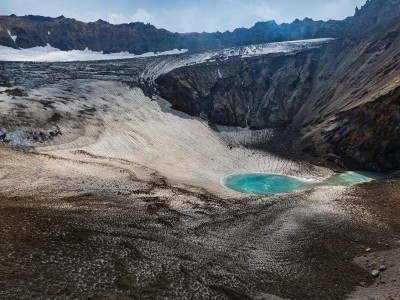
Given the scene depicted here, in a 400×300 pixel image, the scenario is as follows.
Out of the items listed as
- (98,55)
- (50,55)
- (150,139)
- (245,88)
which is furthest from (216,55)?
(150,139)

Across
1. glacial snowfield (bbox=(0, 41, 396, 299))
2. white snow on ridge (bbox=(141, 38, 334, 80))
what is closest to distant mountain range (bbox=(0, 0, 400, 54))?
white snow on ridge (bbox=(141, 38, 334, 80))

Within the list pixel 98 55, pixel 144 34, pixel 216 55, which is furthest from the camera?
pixel 144 34

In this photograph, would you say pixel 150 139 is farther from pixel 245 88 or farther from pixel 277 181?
pixel 245 88

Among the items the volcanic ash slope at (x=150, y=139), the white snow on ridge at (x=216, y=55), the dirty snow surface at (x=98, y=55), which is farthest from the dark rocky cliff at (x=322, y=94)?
the dirty snow surface at (x=98, y=55)

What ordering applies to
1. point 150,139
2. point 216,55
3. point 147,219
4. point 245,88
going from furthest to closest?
1. point 216,55
2. point 245,88
3. point 150,139
4. point 147,219

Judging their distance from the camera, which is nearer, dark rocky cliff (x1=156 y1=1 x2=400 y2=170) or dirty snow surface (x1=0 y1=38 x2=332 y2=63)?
dark rocky cliff (x1=156 y1=1 x2=400 y2=170)

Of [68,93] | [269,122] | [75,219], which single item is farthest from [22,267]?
[269,122]

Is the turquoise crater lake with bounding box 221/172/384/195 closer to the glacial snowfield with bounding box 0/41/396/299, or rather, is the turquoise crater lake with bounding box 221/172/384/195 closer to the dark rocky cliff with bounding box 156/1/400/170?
the glacial snowfield with bounding box 0/41/396/299
